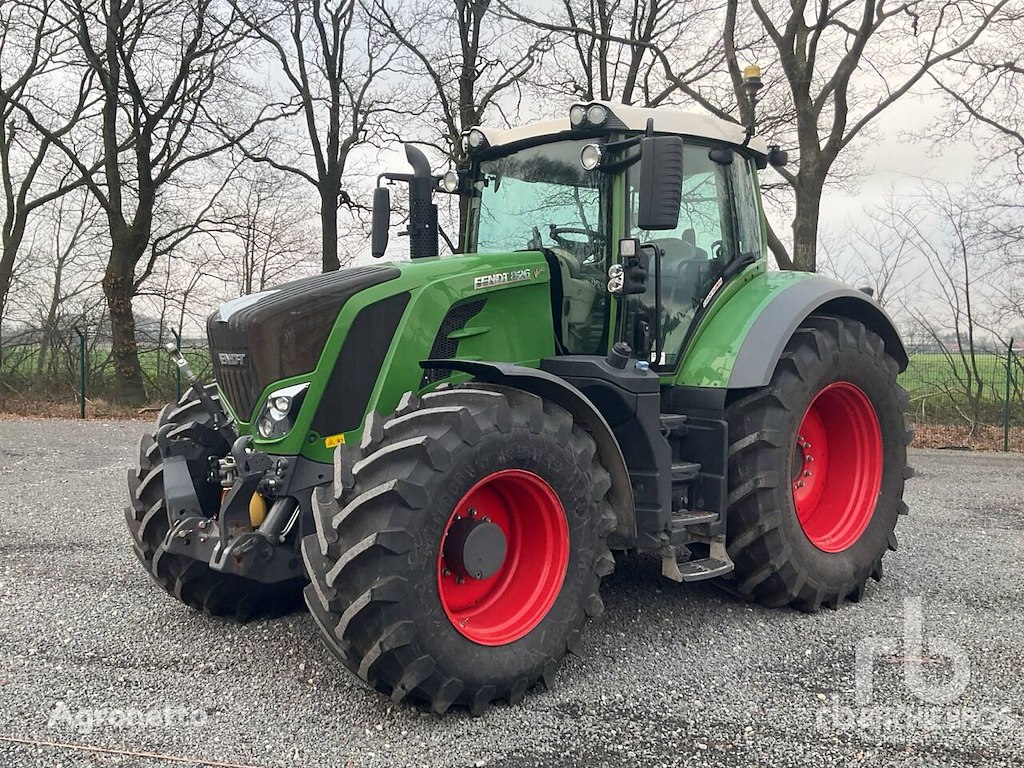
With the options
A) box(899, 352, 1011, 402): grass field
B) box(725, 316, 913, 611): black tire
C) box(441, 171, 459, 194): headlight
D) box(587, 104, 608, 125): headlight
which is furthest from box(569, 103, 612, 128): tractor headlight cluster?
box(899, 352, 1011, 402): grass field

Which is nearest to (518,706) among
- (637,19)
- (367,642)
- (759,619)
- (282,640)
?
(367,642)

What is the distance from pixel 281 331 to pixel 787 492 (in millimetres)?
2562

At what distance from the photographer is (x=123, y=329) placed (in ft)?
52.5

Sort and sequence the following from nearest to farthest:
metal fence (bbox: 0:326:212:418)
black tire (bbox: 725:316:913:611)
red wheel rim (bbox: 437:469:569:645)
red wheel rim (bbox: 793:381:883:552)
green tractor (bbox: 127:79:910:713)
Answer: green tractor (bbox: 127:79:910:713) < red wheel rim (bbox: 437:469:569:645) < black tire (bbox: 725:316:913:611) < red wheel rim (bbox: 793:381:883:552) < metal fence (bbox: 0:326:212:418)

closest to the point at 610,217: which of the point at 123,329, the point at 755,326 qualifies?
the point at 755,326

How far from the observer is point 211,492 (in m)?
4.07

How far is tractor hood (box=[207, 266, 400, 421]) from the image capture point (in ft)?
11.5

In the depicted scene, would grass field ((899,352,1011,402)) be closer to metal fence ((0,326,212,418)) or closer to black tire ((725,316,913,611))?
black tire ((725,316,913,611))

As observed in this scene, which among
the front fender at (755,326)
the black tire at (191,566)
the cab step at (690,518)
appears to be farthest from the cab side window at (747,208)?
the black tire at (191,566)

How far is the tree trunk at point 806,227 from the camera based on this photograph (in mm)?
12922

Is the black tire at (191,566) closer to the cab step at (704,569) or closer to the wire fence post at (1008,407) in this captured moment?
the cab step at (704,569)

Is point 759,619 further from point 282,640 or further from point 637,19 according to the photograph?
point 637,19

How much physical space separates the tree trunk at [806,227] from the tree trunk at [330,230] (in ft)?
26.0

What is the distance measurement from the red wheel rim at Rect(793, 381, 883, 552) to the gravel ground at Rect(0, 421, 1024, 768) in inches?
17.8
